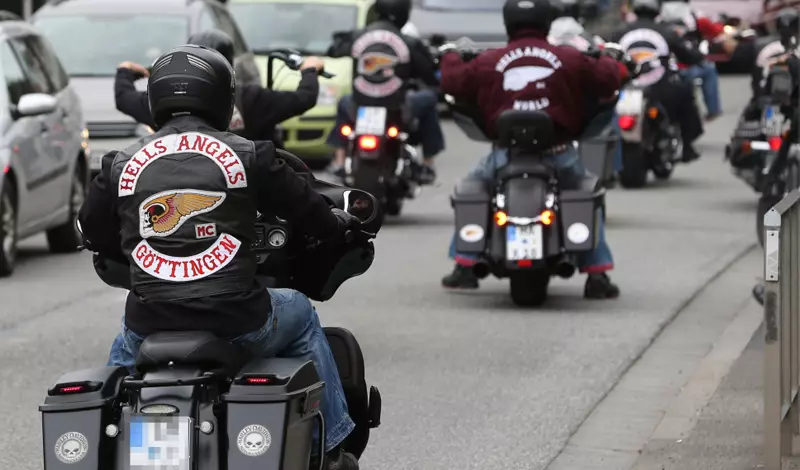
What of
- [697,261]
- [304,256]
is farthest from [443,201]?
[304,256]

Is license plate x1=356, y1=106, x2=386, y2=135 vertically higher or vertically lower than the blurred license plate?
lower

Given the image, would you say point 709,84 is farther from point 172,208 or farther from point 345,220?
point 172,208

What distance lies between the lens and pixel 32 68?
14.6 m

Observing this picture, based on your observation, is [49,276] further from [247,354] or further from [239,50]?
[247,354]

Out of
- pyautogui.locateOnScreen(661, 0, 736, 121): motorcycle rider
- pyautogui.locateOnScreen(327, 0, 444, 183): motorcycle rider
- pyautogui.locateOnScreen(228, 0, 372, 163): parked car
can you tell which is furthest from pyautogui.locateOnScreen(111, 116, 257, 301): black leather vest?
pyautogui.locateOnScreen(661, 0, 736, 121): motorcycle rider

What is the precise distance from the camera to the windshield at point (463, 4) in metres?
28.0

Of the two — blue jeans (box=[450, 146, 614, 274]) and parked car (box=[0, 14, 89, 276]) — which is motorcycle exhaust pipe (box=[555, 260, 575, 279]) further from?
parked car (box=[0, 14, 89, 276])

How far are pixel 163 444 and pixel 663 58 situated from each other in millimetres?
15349

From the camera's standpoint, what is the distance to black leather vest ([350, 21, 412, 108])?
52.6 feet

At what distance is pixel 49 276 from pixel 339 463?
26.4 feet

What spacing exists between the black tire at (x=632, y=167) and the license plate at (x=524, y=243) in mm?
8739

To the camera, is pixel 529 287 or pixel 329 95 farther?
pixel 329 95

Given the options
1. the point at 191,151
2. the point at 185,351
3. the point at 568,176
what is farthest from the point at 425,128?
the point at 185,351

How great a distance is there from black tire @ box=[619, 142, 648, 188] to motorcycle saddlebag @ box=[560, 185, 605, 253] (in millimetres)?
8523
